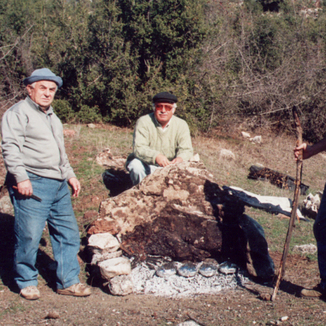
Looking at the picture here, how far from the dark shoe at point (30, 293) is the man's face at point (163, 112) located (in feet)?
8.79

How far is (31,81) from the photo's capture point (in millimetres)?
3047

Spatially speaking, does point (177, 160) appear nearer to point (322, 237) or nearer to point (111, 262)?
point (111, 262)

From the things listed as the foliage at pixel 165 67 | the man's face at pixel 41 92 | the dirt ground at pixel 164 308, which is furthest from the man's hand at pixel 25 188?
the foliage at pixel 165 67

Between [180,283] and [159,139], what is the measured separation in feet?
6.76

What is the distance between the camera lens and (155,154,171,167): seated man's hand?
4.70 metres

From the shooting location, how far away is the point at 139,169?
5.05 m

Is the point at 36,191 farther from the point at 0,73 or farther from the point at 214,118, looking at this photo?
the point at 0,73

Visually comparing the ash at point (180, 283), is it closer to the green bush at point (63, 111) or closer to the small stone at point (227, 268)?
the small stone at point (227, 268)

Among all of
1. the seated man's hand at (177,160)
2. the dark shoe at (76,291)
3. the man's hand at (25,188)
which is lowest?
the dark shoe at (76,291)

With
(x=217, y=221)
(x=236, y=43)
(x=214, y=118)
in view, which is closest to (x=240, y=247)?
(x=217, y=221)

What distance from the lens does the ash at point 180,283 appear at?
3529 mm

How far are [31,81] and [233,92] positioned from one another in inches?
350

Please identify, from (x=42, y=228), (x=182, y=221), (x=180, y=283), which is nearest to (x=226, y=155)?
(x=182, y=221)

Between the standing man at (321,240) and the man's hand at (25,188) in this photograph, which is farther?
the standing man at (321,240)
